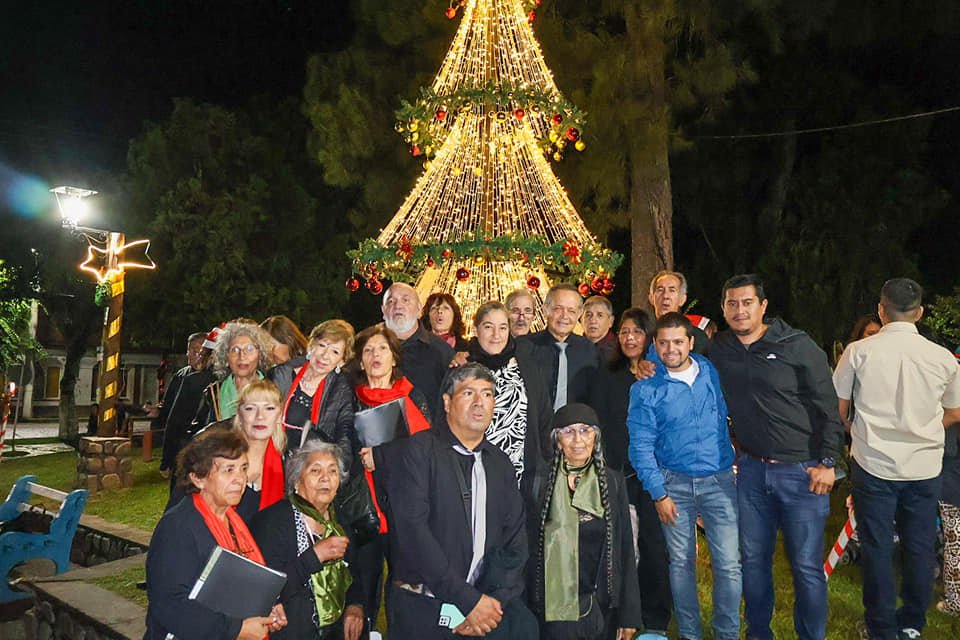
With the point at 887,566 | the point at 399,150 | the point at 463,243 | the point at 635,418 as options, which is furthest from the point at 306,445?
the point at 399,150

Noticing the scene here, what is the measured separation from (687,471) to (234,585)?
221 cm

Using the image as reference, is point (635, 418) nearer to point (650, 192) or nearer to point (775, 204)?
point (650, 192)

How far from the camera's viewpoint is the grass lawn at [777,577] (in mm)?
4672

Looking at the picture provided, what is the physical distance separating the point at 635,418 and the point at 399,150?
9.81 metres

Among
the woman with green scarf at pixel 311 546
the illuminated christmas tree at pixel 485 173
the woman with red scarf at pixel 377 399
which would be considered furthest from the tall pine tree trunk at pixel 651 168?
the woman with green scarf at pixel 311 546

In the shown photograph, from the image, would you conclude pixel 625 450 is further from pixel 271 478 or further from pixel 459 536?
pixel 271 478

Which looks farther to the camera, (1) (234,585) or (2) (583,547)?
(2) (583,547)

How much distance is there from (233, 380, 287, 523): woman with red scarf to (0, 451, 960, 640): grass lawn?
1782 millimetres

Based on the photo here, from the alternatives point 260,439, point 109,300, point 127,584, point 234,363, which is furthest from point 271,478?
point 109,300

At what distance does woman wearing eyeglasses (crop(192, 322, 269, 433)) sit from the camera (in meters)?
4.55

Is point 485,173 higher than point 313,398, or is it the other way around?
point 485,173

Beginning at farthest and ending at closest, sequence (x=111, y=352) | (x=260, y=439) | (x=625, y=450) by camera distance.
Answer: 1. (x=111, y=352)
2. (x=625, y=450)
3. (x=260, y=439)

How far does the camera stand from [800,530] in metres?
3.93

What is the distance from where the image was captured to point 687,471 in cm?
400
